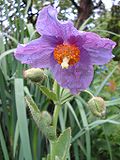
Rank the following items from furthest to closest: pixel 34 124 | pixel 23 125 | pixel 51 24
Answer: pixel 34 124 → pixel 23 125 → pixel 51 24

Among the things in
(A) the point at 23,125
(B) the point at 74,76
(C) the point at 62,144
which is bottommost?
(A) the point at 23,125

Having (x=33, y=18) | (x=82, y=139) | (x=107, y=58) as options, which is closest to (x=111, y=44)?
(x=107, y=58)

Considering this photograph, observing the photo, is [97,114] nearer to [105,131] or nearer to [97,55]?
[97,55]

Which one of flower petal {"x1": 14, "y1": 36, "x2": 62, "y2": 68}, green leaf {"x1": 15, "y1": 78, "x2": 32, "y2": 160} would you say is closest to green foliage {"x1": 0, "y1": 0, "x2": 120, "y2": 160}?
green leaf {"x1": 15, "y1": 78, "x2": 32, "y2": 160}

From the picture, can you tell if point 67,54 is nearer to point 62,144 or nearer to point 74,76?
point 74,76

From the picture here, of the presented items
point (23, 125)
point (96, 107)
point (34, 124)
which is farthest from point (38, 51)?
point (34, 124)

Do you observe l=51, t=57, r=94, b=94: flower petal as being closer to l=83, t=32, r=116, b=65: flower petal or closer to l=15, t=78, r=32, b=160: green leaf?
l=83, t=32, r=116, b=65: flower petal

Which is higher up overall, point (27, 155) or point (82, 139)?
point (27, 155)
